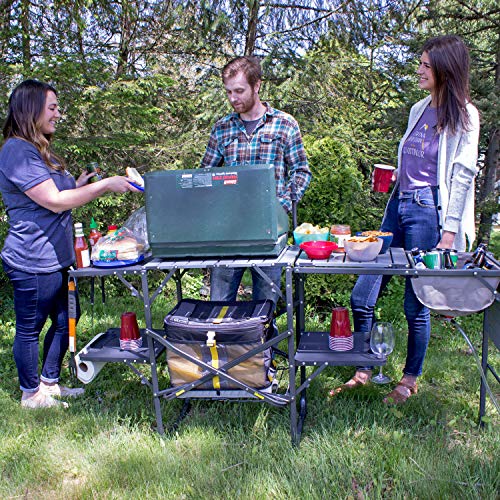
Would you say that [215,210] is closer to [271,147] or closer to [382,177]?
[271,147]

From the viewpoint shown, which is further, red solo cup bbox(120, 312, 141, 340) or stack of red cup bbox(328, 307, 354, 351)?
red solo cup bbox(120, 312, 141, 340)

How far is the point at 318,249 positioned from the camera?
8.16 ft

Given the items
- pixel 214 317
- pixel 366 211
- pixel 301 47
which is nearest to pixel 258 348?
pixel 214 317

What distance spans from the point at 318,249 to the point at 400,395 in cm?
109

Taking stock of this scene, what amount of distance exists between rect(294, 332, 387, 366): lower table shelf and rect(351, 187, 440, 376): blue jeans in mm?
243

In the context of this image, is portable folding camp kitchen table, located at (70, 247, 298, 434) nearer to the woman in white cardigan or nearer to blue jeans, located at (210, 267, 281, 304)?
blue jeans, located at (210, 267, 281, 304)

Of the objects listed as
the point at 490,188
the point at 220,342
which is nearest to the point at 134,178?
the point at 220,342

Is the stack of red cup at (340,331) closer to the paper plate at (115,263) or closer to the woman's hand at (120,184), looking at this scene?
the paper plate at (115,263)

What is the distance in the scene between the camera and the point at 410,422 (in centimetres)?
274

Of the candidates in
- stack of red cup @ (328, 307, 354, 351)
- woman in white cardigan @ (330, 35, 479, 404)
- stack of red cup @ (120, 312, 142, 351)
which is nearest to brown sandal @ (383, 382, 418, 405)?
woman in white cardigan @ (330, 35, 479, 404)

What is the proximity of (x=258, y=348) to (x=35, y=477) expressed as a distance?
1227mm

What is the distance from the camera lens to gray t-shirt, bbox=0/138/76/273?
263cm

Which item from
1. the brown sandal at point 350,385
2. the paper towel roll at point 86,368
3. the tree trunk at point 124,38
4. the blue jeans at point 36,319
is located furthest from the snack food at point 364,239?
the tree trunk at point 124,38

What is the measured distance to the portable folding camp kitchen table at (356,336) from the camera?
232cm
